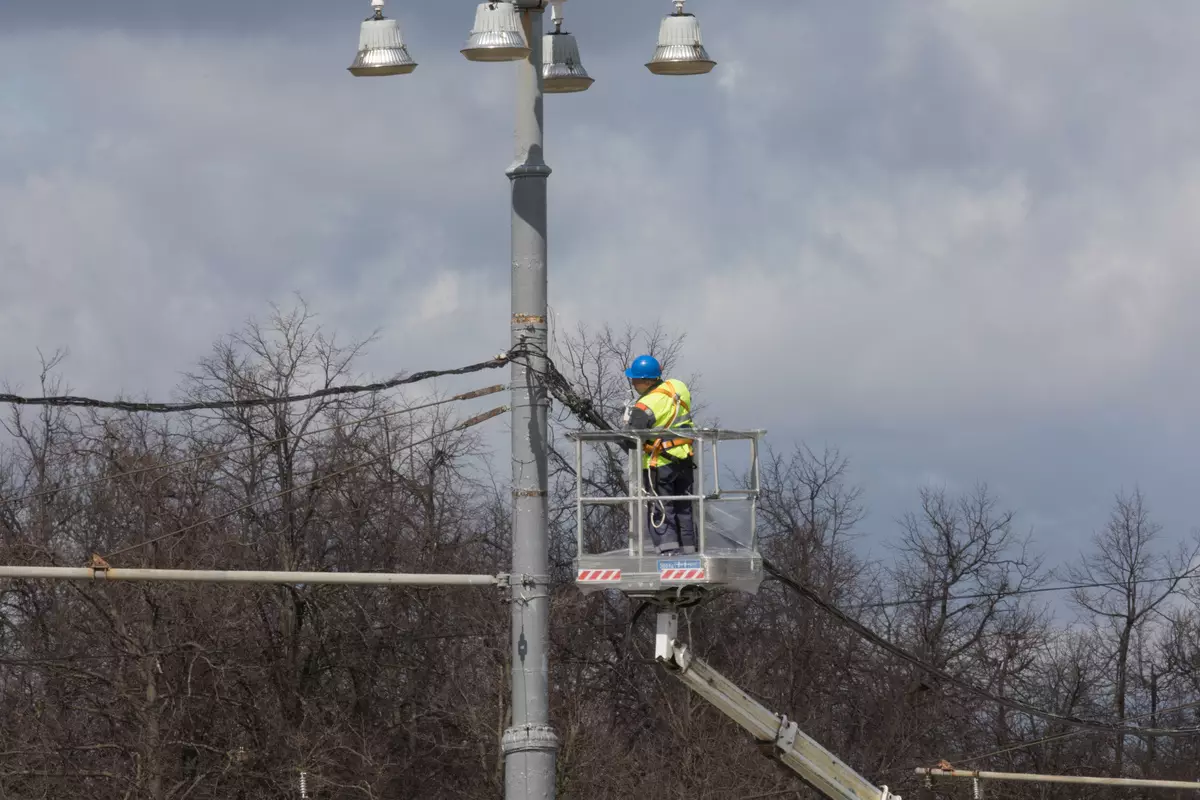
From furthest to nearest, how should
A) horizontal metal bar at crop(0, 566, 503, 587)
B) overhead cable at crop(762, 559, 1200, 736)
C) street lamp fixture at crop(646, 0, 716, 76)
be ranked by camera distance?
1. overhead cable at crop(762, 559, 1200, 736)
2. street lamp fixture at crop(646, 0, 716, 76)
3. horizontal metal bar at crop(0, 566, 503, 587)

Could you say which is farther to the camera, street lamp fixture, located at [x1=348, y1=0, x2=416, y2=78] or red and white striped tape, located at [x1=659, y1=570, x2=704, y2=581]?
red and white striped tape, located at [x1=659, y1=570, x2=704, y2=581]

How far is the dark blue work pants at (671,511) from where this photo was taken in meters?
14.4

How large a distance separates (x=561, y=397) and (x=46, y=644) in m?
30.4

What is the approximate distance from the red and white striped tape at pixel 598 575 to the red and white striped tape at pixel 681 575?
36 centimetres

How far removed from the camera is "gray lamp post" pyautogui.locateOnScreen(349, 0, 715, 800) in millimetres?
11508

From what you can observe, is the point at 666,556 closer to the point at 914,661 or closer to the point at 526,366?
the point at 526,366

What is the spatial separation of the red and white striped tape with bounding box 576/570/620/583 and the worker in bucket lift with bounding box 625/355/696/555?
0.51 meters

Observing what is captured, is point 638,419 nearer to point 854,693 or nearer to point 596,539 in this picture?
point 596,539

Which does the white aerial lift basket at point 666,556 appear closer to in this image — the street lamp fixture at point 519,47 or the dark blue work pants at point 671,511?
the dark blue work pants at point 671,511

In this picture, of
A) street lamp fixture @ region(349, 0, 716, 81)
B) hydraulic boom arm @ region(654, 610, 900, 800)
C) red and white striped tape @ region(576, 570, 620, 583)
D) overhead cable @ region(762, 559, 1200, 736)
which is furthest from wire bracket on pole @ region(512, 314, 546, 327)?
overhead cable @ region(762, 559, 1200, 736)

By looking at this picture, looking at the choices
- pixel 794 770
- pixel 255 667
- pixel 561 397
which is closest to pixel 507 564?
pixel 255 667

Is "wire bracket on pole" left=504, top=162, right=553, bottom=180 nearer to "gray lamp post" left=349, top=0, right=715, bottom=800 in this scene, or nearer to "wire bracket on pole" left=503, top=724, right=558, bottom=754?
"gray lamp post" left=349, top=0, right=715, bottom=800

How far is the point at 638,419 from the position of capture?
14.2m

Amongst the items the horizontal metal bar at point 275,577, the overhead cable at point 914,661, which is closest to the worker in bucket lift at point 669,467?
the overhead cable at point 914,661
